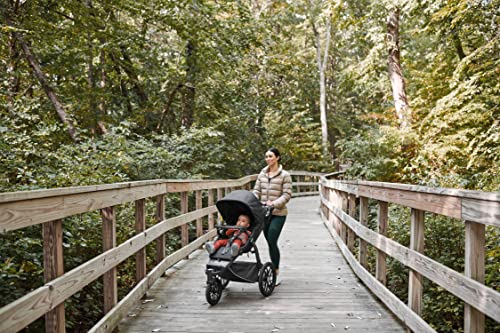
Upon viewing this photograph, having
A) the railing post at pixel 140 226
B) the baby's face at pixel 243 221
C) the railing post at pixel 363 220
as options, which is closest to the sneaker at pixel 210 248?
the baby's face at pixel 243 221

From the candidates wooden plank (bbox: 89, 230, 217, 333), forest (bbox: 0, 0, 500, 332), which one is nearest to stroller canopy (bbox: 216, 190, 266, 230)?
wooden plank (bbox: 89, 230, 217, 333)

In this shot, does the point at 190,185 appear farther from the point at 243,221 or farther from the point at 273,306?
the point at 273,306

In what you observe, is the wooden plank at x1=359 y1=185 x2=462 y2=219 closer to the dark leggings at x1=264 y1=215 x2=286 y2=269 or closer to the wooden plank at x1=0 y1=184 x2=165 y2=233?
the dark leggings at x1=264 y1=215 x2=286 y2=269

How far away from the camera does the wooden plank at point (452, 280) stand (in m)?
2.43

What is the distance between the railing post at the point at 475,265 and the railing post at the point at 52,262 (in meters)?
2.42

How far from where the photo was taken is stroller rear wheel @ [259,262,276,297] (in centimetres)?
502

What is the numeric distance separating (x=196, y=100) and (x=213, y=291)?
37.2ft

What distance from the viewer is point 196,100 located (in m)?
15.5

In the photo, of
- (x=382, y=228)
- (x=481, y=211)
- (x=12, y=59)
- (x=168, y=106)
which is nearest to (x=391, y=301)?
(x=382, y=228)

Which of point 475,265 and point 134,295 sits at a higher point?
point 475,265

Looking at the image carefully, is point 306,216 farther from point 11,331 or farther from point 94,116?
point 11,331

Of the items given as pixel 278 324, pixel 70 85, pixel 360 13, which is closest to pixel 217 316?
pixel 278 324

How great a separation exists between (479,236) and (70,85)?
11796 mm

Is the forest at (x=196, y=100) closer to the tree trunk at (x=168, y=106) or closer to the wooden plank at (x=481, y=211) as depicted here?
the tree trunk at (x=168, y=106)
